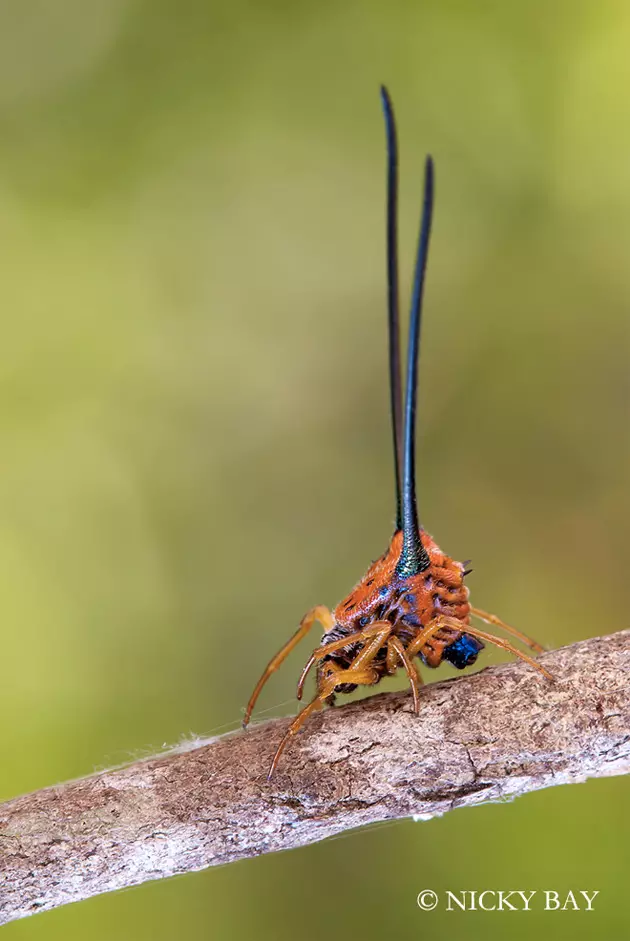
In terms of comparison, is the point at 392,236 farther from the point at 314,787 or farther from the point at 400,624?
the point at 314,787

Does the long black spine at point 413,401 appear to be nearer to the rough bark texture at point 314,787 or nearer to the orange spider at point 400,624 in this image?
the orange spider at point 400,624

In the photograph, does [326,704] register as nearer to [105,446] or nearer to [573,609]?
[573,609]

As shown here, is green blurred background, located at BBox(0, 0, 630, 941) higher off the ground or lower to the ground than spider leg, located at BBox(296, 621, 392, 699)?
higher

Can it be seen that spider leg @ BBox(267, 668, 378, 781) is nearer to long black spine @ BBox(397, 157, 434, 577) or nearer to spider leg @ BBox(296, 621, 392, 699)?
spider leg @ BBox(296, 621, 392, 699)

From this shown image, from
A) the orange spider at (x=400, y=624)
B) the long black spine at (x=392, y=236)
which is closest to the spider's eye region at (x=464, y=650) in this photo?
the orange spider at (x=400, y=624)

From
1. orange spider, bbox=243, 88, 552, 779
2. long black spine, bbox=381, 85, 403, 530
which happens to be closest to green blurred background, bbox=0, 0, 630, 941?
orange spider, bbox=243, 88, 552, 779
